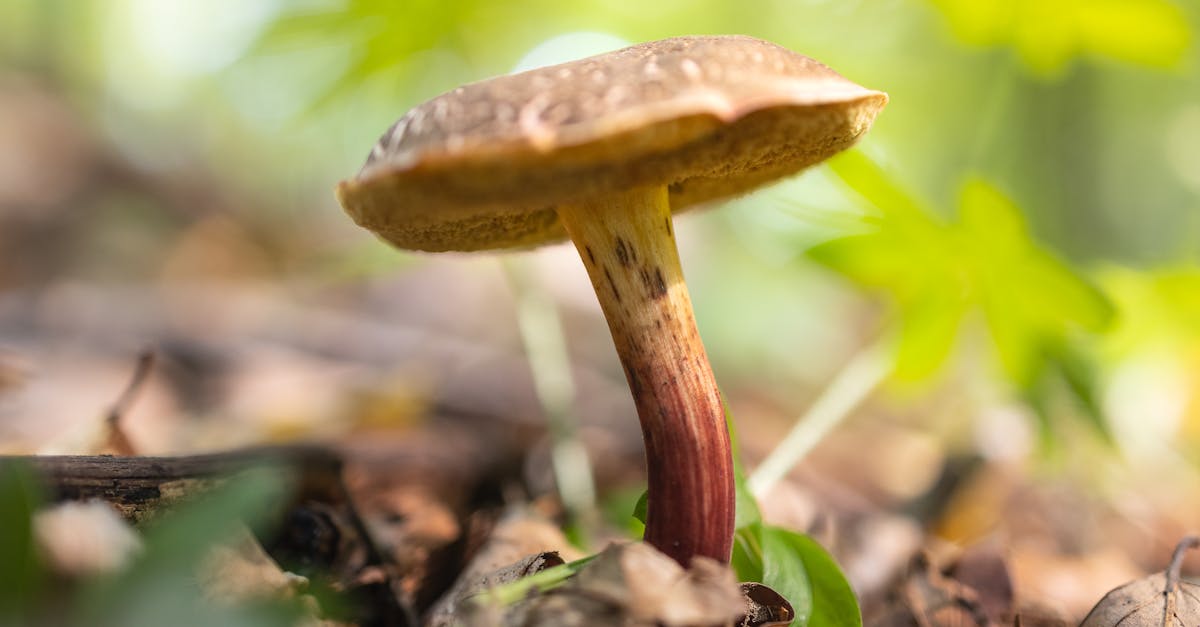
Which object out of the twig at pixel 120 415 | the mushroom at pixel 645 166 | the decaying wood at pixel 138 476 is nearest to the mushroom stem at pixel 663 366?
the mushroom at pixel 645 166

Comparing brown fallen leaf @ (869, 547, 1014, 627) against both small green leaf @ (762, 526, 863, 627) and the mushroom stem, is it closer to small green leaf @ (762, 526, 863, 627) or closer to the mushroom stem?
small green leaf @ (762, 526, 863, 627)

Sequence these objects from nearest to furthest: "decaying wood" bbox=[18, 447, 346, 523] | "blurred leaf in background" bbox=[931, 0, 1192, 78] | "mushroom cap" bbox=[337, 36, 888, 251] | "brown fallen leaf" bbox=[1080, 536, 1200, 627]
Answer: "mushroom cap" bbox=[337, 36, 888, 251] → "decaying wood" bbox=[18, 447, 346, 523] → "brown fallen leaf" bbox=[1080, 536, 1200, 627] → "blurred leaf in background" bbox=[931, 0, 1192, 78]

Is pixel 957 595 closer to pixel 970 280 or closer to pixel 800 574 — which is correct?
pixel 800 574

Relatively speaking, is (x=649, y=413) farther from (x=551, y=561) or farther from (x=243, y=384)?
(x=243, y=384)

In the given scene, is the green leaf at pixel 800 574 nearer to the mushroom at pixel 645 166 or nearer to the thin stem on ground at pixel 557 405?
the mushroom at pixel 645 166

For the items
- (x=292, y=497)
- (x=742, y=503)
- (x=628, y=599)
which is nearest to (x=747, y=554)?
(x=742, y=503)

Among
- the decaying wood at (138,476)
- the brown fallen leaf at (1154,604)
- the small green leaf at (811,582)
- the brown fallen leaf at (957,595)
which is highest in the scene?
the decaying wood at (138,476)

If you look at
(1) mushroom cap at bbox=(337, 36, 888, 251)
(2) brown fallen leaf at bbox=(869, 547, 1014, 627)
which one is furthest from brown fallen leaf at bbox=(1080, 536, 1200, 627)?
(1) mushroom cap at bbox=(337, 36, 888, 251)
